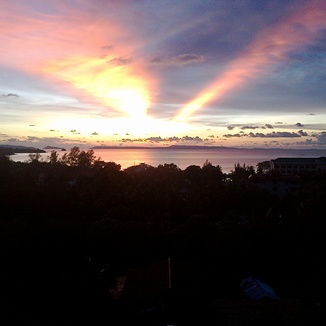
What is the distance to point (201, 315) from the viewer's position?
6.90 m

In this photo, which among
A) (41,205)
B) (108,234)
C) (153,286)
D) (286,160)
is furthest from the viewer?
(286,160)

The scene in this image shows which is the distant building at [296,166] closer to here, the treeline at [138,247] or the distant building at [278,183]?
the distant building at [278,183]

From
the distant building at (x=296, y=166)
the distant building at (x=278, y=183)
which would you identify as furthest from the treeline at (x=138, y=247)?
the distant building at (x=296, y=166)

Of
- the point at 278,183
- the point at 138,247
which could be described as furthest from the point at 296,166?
the point at 138,247

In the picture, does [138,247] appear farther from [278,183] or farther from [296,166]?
[296,166]

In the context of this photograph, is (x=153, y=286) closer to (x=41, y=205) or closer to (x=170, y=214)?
(x=170, y=214)

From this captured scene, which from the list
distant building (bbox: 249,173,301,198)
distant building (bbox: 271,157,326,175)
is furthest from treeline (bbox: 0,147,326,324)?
distant building (bbox: 271,157,326,175)

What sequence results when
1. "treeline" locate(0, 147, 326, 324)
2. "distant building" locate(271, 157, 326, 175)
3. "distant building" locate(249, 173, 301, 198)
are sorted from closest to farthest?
"treeline" locate(0, 147, 326, 324)
"distant building" locate(249, 173, 301, 198)
"distant building" locate(271, 157, 326, 175)

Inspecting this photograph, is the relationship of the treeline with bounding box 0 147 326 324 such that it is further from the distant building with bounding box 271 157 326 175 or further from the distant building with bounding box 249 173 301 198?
the distant building with bounding box 271 157 326 175

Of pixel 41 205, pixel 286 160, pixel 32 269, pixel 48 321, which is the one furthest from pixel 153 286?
pixel 286 160

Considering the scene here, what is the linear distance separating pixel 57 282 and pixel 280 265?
559 cm

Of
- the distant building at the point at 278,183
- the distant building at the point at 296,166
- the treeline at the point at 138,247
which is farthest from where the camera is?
the distant building at the point at 296,166

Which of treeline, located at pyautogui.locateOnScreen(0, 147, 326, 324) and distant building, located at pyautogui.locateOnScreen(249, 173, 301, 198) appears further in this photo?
distant building, located at pyautogui.locateOnScreen(249, 173, 301, 198)

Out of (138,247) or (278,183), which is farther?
(278,183)
